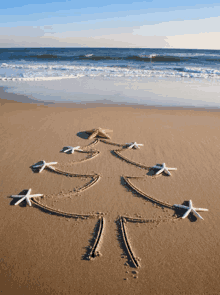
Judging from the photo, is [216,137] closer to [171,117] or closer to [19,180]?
[171,117]

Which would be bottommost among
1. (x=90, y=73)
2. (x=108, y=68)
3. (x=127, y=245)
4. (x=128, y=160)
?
(x=127, y=245)

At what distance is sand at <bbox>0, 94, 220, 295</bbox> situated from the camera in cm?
259

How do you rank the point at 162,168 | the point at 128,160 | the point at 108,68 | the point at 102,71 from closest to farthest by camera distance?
the point at 162,168 < the point at 128,160 < the point at 102,71 < the point at 108,68

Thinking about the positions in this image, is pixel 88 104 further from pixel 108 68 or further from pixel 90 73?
pixel 108 68

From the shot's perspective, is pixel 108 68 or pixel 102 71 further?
pixel 108 68

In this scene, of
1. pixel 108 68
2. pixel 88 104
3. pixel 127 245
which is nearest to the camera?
pixel 127 245

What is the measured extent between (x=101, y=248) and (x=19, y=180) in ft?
7.68

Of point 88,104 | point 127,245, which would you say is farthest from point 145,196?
point 88,104

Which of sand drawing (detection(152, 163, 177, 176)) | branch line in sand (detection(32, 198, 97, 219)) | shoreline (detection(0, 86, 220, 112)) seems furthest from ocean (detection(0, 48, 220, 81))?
branch line in sand (detection(32, 198, 97, 219))

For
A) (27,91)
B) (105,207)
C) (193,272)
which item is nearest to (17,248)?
(105,207)

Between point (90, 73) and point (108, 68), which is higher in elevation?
point (108, 68)

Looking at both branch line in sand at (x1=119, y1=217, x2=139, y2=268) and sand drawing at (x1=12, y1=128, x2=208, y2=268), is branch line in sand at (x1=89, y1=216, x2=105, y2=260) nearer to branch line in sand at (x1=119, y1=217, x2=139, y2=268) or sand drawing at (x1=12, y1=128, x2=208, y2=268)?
sand drawing at (x1=12, y1=128, x2=208, y2=268)

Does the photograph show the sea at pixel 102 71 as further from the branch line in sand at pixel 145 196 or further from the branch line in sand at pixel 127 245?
the branch line in sand at pixel 127 245

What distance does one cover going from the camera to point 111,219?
3.39 metres
